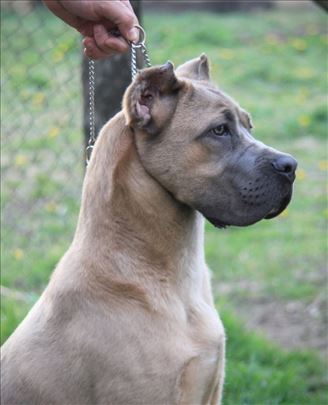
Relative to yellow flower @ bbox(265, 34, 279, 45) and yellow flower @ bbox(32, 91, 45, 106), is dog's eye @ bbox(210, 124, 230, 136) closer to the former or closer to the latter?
yellow flower @ bbox(32, 91, 45, 106)

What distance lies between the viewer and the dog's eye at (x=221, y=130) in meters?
3.39

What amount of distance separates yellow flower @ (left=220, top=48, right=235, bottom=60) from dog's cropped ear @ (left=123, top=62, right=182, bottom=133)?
8.40 metres

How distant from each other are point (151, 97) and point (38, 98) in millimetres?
5694

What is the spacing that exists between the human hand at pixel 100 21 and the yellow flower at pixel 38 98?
517 centimetres

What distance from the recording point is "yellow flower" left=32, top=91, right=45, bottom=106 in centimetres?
880

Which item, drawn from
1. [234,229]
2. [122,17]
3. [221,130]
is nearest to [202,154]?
[221,130]

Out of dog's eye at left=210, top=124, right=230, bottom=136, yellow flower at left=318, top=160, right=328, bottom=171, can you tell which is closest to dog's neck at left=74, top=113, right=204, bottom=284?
dog's eye at left=210, top=124, right=230, bottom=136

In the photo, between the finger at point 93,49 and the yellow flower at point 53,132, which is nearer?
the finger at point 93,49

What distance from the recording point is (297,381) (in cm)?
484

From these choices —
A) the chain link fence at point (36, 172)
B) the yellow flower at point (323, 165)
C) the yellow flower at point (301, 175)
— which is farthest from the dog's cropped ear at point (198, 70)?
the yellow flower at point (323, 165)

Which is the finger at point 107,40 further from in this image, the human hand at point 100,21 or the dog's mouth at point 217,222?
the dog's mouth at point 217,222

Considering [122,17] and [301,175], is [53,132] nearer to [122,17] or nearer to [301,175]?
[301,175]

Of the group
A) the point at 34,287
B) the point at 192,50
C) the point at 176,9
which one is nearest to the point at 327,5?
the point at 34,287

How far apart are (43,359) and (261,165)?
102 cm
